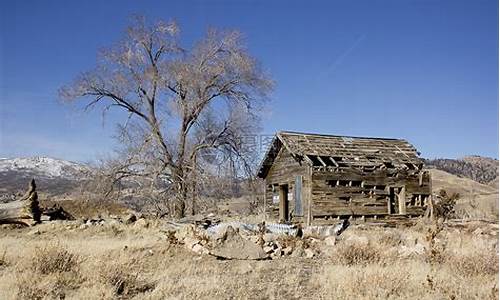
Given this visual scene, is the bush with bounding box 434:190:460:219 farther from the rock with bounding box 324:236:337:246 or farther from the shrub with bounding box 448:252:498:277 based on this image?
the shrub with bounding box 448:252:498:277

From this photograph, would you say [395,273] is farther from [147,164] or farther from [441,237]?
[147,164]

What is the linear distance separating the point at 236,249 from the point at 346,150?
10.9 metres

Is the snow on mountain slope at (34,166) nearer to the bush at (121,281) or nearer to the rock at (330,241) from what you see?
the rock at (330,241)

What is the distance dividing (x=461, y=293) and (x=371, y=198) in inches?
486

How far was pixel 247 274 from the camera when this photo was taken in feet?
26.2

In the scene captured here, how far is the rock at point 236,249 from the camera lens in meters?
9.36

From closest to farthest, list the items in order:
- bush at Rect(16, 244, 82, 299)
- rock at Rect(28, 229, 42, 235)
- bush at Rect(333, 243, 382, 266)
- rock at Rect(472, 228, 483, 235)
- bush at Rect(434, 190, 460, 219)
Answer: bush at Rect(16, 244, 82, 299), bush at Rect(333, 243, 382, 266), rock at Rect(472, 228, 483, 235), rock at Rect(28, 229, 42, 235), bush at Rect(434, 190, 460, 219)

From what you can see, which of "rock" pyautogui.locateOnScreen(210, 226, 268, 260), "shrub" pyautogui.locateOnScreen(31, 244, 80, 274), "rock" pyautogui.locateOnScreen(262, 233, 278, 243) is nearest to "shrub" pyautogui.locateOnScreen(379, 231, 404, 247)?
"rock" pyautogui.locateOnScreen(262, 233, 278, 243)

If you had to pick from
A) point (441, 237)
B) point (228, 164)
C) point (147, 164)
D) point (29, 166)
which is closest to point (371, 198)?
point (441, 237)

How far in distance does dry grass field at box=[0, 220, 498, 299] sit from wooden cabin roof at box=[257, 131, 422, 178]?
8008 millimetres

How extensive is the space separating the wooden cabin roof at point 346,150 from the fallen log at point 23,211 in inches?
399

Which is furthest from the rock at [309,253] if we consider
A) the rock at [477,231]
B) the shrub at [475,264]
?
the rock at [477,231]

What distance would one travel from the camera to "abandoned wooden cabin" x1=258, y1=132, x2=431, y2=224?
17.7 metres

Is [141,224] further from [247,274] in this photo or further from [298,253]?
[247,274]
